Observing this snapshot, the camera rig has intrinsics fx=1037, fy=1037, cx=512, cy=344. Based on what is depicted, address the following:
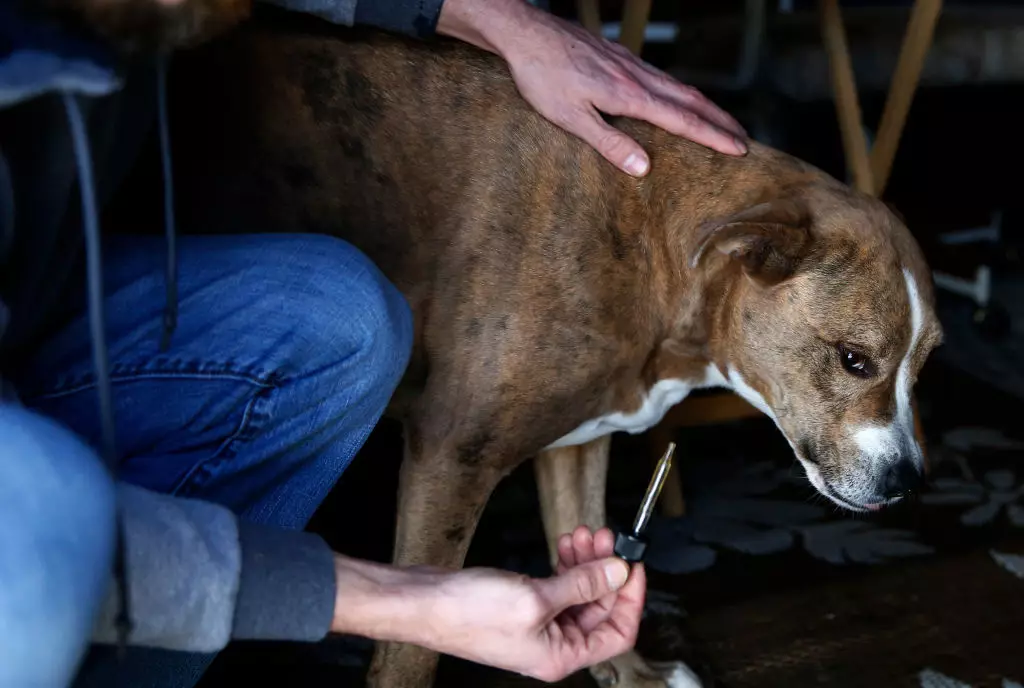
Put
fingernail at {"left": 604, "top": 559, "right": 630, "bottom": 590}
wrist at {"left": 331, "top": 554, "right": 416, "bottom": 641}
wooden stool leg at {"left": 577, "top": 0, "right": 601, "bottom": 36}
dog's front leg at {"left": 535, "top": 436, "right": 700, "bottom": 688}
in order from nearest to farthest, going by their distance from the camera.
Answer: wrist at {"left": 331, "top": 554, "right": 416, "bottom": 641}
fingernail at {"left": 604, "top": 559, "right": 630, "bottom": 590}
dog's front leg at {"left": 535, "top": 436, "right": 700, "bottom": 688}
wooden stool leg at {"left": 577, "top": 0, "right": 601, "bottom": 36}

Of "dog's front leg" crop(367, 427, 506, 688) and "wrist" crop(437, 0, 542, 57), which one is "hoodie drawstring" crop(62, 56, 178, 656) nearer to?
"dog's front leg" crop(367, 427, 506, 688)

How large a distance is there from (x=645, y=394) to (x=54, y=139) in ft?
2.86

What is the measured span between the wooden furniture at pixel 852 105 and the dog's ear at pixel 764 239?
55 centimetres

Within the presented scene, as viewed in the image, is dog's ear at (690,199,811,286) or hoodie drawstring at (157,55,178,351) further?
dog's ear at (690,199,811,286)

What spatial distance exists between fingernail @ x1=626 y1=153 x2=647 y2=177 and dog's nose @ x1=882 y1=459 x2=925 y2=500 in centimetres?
53

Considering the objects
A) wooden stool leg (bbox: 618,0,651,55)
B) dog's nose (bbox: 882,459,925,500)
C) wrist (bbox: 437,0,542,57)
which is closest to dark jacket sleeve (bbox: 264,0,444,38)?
wrist (bbox: 437,0,542,57)

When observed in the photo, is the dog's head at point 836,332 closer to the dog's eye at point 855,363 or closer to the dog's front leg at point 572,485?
the dog's eye at point 855,363

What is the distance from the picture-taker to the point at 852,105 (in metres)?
1.88

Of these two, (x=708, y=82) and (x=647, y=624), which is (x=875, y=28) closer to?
(x=708, y=82)

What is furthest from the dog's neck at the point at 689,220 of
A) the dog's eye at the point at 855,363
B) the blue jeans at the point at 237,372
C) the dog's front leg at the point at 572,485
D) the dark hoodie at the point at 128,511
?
the dark hoodie at the point at 128,511

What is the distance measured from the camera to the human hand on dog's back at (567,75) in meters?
1.34

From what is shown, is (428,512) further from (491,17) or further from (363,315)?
(491,17)

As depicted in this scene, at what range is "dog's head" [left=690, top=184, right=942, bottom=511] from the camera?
1362mm

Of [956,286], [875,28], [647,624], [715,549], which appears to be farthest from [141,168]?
[956,286]
